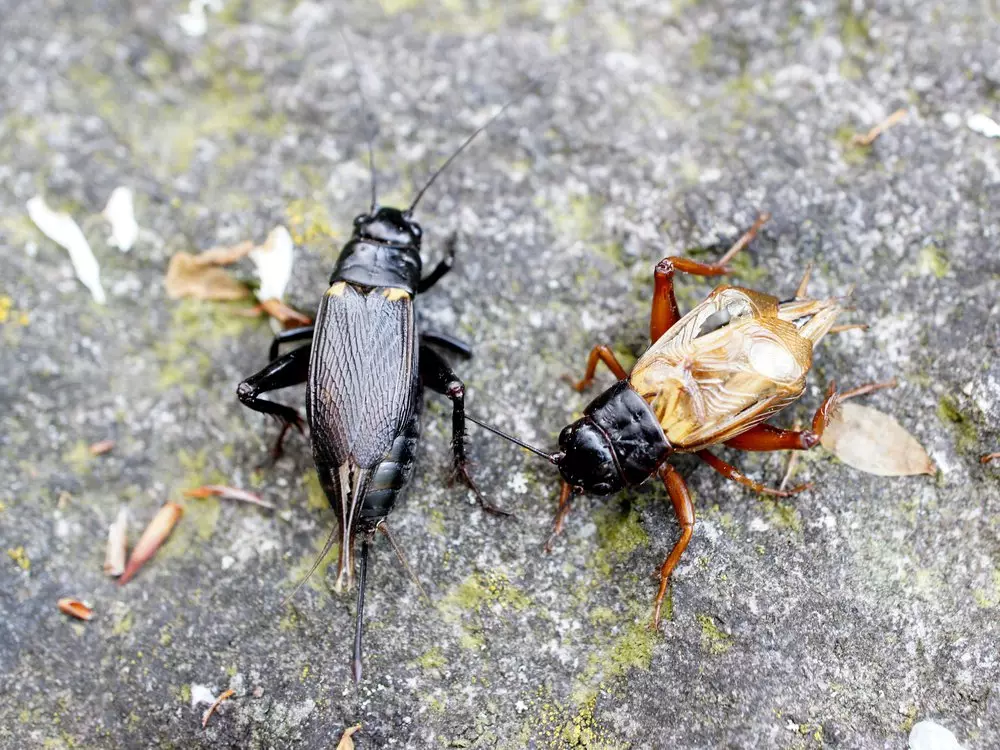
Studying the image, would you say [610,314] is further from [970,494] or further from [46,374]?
[46,374]

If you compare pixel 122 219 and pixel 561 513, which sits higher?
pixel 122 219

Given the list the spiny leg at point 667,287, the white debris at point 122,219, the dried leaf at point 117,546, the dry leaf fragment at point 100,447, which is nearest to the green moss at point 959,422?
the spiny leg at point 667,287

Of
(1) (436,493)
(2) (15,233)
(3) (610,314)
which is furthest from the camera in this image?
(2) (15,233)

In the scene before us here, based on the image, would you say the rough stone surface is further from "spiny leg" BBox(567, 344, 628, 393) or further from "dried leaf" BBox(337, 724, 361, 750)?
"spiny leg" BBox(567, 344, 628, 393)

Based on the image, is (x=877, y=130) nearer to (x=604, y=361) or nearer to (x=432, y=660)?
(x=604, y=361)

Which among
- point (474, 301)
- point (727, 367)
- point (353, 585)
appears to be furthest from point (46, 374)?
point (727, 367)

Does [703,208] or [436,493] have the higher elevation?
[703,208]

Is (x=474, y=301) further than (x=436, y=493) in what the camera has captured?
Yes

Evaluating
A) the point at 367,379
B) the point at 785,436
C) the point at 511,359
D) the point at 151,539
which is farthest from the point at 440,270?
the point at 151,539
